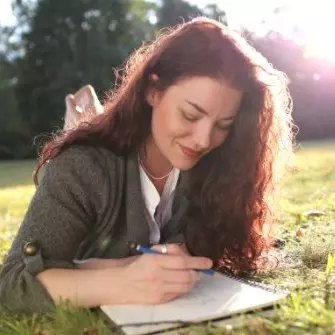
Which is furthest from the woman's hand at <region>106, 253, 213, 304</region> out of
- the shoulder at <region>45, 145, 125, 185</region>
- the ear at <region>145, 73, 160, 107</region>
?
the ear at <region>145, 73, 160, 107</region>

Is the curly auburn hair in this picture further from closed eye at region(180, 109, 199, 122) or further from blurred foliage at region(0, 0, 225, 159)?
blurred foliage at region(0, 0, 225, 159)

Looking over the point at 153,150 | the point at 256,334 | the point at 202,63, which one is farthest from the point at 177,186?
the point at 256,334

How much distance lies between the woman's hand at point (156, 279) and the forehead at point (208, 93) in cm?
64

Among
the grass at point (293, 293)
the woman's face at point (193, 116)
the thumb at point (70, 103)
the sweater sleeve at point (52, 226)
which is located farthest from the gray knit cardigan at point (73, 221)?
the thumb at point (70, 103)

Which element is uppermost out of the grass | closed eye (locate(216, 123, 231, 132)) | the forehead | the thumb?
Result: the forehead

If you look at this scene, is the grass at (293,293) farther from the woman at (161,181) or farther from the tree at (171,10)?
the tree at (171,10)

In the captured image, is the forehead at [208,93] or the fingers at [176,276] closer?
the fingers at [176,276]

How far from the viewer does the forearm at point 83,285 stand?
2076mm

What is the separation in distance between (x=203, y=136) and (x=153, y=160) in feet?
1.51

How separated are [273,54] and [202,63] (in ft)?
83.5

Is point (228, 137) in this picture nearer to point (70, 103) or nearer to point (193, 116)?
point (193, 116)

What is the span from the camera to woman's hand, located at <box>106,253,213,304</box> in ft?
6.64

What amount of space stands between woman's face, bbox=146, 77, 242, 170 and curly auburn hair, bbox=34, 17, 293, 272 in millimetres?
47

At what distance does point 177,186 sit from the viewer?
290cm
